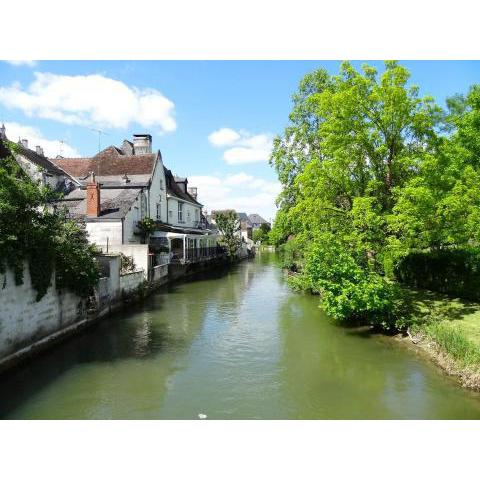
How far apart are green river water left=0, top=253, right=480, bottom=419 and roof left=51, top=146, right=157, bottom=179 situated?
2206 centimetres

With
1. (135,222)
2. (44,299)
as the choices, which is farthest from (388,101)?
(135,222)

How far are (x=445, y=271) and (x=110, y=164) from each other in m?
31.6

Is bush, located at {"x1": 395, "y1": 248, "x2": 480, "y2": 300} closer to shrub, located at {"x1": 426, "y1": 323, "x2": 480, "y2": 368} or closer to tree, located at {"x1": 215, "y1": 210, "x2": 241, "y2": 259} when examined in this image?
shrub, located at {"x1": 426, "y1": 323, "x2": 480, "y2": 368}

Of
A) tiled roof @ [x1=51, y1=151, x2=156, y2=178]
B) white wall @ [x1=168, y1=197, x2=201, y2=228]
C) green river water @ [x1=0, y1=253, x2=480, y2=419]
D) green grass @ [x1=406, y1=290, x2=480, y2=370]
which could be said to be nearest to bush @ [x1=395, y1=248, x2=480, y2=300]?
green grass @ [x1=406, y1=290, x2=480, y2=370]

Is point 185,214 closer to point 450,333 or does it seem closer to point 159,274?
point 159,274

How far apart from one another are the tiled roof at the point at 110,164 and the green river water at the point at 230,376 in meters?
22.0

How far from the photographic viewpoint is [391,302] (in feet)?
53.1

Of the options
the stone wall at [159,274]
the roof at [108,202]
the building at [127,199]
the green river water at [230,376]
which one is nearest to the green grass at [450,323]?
the green river water at [230,376]

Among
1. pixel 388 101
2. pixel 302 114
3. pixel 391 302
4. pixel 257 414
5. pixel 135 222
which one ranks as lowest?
pixel 257 414

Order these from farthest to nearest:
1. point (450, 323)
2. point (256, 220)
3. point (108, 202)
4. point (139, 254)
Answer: point (256, 220), point (108, 202), point (139, 254), point (450, 323)

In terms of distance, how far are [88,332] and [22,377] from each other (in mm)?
5368

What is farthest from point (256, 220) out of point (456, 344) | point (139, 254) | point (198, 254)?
point (456, 344)

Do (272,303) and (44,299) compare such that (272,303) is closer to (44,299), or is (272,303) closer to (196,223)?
(44,299)

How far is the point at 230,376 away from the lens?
12.3 metres
